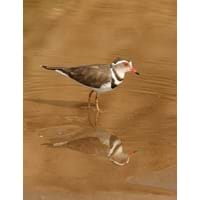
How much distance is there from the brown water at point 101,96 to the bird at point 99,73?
0.02 meters

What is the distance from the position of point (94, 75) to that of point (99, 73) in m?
0.02

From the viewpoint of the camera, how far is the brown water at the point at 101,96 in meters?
1.24

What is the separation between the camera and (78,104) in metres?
1.25

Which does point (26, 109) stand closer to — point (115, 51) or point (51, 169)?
point (51, 169)

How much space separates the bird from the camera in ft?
4.11

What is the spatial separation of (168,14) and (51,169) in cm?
71

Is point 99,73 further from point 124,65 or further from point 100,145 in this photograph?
point 100,145
